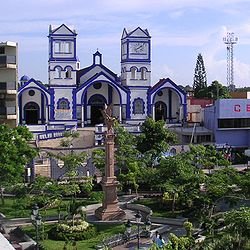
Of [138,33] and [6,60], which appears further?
[138,33]

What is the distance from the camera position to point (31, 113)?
48.7 meters

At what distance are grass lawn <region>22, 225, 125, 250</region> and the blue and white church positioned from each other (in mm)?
23494

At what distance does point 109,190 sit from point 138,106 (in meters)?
26.4

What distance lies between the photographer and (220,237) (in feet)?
59.6

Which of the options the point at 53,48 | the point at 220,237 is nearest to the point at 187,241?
the point at 220,237

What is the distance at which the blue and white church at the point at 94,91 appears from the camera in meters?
47.6

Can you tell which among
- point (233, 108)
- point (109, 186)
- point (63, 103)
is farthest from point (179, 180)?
point (63, 103)

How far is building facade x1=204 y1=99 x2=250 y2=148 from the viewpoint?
43688 millimetres

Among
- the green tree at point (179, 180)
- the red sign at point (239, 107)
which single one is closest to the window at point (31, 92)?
the red sign at point (239, 107)

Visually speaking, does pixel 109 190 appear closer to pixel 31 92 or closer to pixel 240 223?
pixel 240 223

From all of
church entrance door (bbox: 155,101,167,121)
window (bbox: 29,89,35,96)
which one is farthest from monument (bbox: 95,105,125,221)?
church entrance door (bbox: 155,101,167,121)

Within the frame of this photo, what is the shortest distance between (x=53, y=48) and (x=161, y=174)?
2591cm

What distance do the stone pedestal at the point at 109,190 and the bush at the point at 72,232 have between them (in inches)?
86.8

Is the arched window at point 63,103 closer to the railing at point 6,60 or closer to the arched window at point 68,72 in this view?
the arched window at point 68,72
